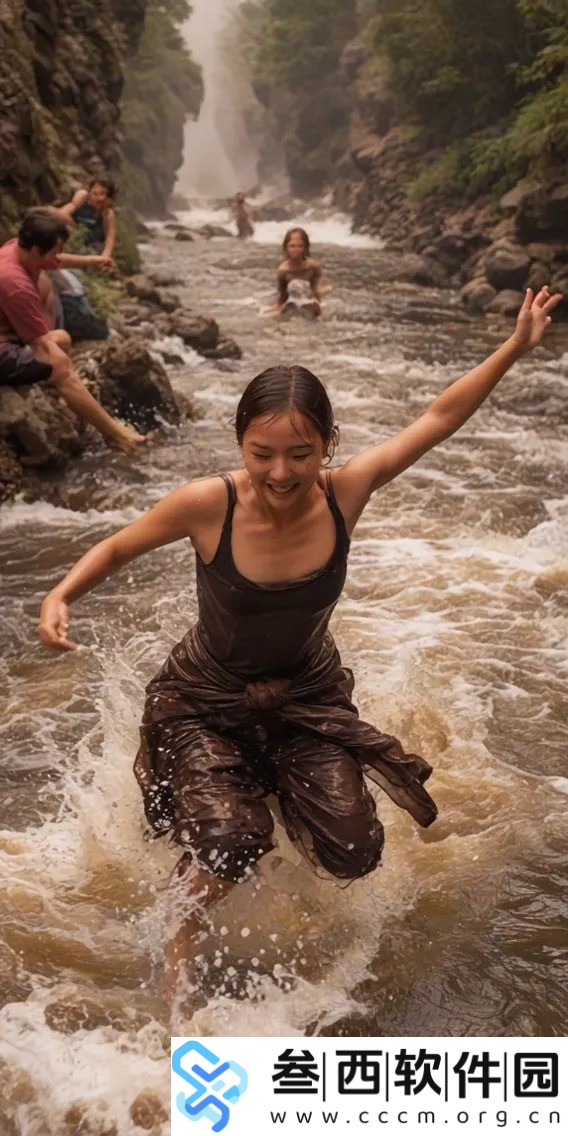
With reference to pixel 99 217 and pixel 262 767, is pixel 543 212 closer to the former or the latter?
pixel 99 217

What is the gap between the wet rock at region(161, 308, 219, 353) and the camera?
9.04 meters

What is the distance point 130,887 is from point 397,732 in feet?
3.66

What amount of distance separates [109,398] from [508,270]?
8.08 m

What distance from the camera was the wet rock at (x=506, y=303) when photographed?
1216 cm

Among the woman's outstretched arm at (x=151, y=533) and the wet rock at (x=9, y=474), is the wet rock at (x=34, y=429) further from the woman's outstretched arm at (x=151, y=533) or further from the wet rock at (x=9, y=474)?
the woman's outstretched arm at (x=151, y=533)

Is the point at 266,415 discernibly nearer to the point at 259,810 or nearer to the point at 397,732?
the point at 259,810

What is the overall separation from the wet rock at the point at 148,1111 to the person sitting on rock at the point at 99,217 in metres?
7.68

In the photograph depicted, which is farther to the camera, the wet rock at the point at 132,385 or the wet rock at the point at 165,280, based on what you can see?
the wet rock at the point at 165,280

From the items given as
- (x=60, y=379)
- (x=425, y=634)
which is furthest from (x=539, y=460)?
(x=60, y=379)

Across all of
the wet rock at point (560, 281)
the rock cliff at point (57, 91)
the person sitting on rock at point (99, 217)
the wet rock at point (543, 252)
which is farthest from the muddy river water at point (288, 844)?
the wet rock at point (543, 252)

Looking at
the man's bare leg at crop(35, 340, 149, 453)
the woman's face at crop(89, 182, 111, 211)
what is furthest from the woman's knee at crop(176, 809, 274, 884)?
the woman's face at crop(89, 182, 111, 211)

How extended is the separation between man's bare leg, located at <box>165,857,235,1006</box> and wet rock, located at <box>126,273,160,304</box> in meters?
8.58

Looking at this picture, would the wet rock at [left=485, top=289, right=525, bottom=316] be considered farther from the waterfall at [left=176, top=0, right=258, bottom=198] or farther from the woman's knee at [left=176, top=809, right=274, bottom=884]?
the waterfall at [left=176, top=0, right=258, bottom=198]

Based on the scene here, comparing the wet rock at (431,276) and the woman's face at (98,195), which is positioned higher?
the woman's face at (98,195)
